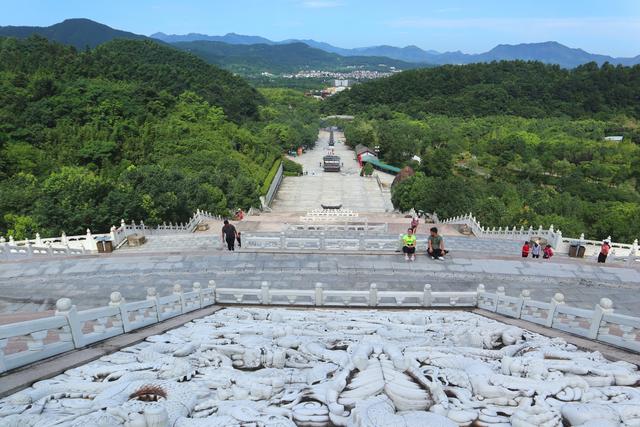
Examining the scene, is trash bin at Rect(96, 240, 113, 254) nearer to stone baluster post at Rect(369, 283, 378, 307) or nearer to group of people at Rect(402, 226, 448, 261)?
group of people at Rect(402, 226, 448, 261)

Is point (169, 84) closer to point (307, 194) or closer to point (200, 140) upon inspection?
point (200, 140)

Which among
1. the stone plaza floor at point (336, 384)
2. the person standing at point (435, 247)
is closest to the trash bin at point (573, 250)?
the person standing at point (435, 247)

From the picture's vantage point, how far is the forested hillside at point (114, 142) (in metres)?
19.9

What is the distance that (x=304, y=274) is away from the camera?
12.2 metres

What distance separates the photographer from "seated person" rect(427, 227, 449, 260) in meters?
13.0

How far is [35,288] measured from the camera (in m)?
11.9

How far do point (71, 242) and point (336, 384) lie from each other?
16011mm

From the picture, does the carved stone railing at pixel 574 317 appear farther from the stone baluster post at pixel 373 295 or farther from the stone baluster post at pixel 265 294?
the stone baluster post at pixel 265 294

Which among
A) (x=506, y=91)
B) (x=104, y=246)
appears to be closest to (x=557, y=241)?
(x=104, y=246)

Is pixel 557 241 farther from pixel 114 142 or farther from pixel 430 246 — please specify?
pixel 114 142

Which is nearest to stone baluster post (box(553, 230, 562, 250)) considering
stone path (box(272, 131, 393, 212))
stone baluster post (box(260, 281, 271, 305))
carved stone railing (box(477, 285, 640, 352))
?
carved stone railing (box(477, 285, 640, 352))

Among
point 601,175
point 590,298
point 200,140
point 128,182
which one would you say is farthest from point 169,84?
point 590,298

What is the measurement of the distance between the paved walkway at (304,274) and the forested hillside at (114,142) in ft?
22.1

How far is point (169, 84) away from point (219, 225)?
4869 centimetres
